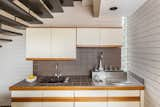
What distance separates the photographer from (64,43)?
12.2 feet

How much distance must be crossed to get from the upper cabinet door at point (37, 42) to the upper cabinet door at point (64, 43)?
0.12 metres

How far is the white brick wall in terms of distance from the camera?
2.39 m

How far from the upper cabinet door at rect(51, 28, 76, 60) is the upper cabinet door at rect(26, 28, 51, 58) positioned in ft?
0.41

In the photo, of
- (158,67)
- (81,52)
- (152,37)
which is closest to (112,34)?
(81,52)

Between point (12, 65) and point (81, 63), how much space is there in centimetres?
155

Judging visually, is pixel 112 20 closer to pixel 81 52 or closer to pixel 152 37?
pixel 81 52

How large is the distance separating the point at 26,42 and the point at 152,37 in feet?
7.95

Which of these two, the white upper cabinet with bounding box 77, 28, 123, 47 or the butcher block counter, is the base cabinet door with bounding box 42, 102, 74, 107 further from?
the white upper cabinet with bounding box 77, 28, 123, 47

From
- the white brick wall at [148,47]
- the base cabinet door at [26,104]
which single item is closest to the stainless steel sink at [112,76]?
the white brick wall at [148,47]

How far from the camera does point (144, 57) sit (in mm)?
2871

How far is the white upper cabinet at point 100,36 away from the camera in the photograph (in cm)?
369

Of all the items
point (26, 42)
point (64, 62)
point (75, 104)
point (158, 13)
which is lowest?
point (75, 104)

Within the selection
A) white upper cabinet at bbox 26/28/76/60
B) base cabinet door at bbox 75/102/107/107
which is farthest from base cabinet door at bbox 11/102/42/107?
white upper cabinet at bbox 26/28/76/60

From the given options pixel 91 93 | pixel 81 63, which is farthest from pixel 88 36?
pixel 91 93
